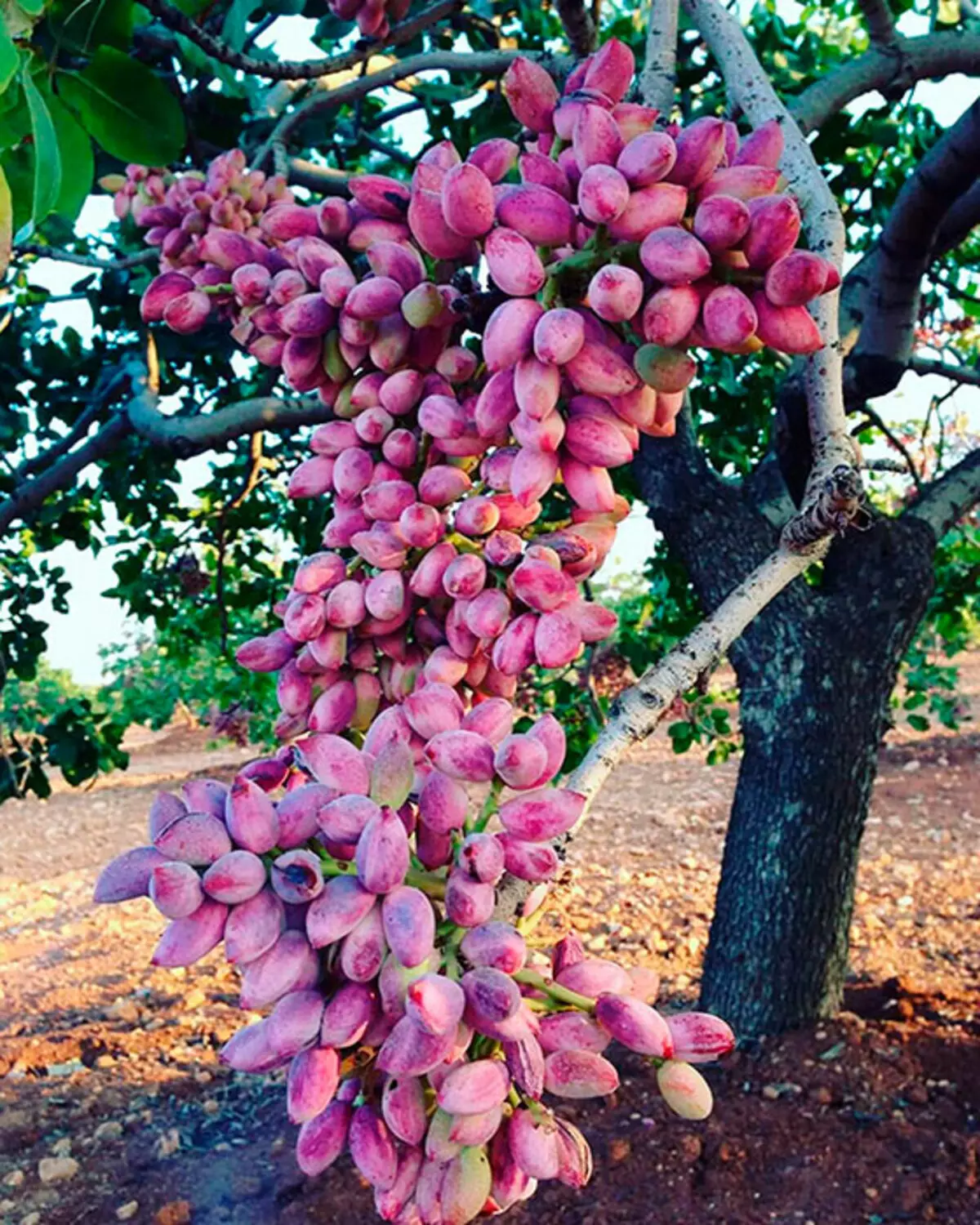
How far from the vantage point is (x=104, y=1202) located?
1.99 m

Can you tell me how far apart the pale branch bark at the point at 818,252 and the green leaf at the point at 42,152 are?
21.4 inches

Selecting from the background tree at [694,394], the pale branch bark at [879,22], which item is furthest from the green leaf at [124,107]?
the pale branch bark at [879,22]

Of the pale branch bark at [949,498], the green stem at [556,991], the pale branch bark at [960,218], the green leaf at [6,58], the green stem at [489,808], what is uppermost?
the pale branch bark at [960,218]

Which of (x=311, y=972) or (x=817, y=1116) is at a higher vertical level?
(x=311, y=972)

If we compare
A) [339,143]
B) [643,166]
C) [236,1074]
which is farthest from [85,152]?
[236,1074]

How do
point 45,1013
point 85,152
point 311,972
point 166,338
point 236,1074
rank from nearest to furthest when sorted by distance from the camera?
point 311,972 → point 85,152 → point 236,1074 → point 166,338 → point 45,1013

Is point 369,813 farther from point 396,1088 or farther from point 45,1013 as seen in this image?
point 45,1013

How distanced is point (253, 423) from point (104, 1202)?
145cm

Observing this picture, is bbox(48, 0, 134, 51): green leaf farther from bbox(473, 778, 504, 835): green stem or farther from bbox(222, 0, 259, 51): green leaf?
bbox(473, 778, 504, 835): green stem

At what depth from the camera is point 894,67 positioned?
6.84ft

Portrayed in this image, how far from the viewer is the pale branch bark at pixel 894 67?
2.03 metres

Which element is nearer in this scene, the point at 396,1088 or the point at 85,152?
the point at 396,1088

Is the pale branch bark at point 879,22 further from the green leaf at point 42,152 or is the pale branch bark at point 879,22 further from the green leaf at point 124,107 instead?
the green leaf at point 42,152

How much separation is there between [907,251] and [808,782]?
3.72 ft
